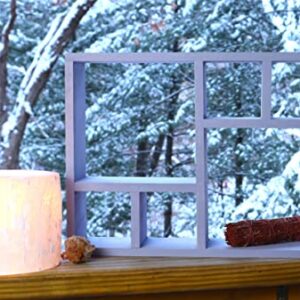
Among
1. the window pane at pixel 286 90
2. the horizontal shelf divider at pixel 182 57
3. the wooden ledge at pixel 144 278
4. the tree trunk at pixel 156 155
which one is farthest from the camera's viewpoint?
the tree trunk at pixel 156 155

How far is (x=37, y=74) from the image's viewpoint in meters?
3.06

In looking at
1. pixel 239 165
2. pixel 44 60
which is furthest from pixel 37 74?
pixel 239 165

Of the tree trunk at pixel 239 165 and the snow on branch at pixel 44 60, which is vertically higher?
the snow on branch at pixel 44 60

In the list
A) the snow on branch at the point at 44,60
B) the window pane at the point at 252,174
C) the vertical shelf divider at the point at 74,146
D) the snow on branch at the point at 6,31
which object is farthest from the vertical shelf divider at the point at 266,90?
the snow on branch at the point at 6,31

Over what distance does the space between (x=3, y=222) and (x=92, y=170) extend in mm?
2424

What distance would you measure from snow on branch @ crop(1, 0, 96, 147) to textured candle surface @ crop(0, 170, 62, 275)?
2317 millimetres

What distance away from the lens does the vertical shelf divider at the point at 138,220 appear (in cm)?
86

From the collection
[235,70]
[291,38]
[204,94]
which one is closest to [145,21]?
[235,70]

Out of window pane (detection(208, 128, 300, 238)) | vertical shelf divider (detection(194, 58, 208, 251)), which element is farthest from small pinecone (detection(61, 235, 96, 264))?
window pane (detection(208, 128, 300, 238))

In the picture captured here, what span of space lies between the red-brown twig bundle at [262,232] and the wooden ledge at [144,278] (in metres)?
0.08

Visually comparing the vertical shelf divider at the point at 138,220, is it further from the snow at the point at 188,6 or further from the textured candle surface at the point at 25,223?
the snow at the point at 188,6

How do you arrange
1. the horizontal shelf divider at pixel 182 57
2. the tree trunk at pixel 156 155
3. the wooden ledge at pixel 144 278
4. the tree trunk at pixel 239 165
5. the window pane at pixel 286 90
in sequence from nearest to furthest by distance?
the wooden ledge at pixel 144 278 < the horizontal shelf divider at pixel 182 57 < the window pane at pixel 286 90 < the tree trunk at pixel 239 165 < the tree trunk at pixel 156 155

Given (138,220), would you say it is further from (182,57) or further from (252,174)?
(252,174)

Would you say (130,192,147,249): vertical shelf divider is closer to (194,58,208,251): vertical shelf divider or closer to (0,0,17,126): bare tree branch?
(194,58,208,251): vertical shelf divider
